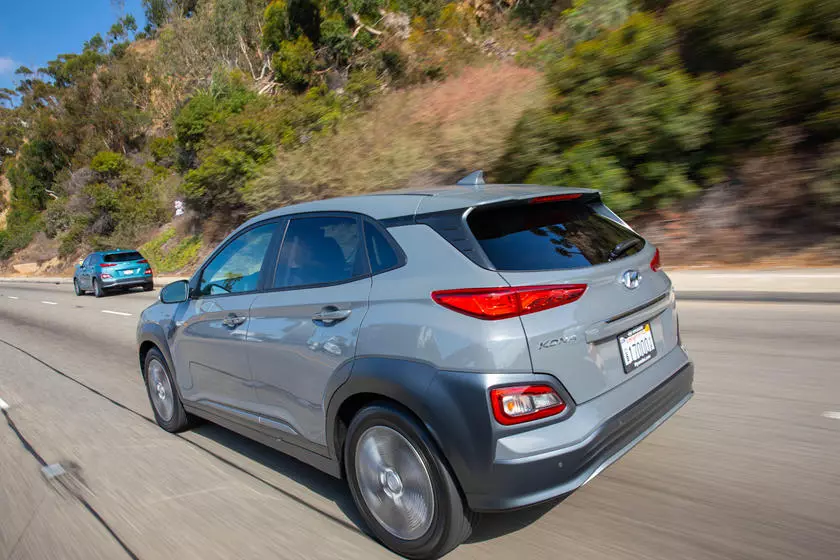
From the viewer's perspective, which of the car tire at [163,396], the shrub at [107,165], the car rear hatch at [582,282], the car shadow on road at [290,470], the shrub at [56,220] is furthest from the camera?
the shrub at [56,220]

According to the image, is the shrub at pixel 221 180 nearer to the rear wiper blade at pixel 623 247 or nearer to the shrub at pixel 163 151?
the shrub at pixel 163 151

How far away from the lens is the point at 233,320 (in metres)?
3.96

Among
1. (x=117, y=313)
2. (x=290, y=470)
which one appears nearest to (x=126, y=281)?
(x=117, y=313)

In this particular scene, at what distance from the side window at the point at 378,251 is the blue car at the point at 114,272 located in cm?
2018

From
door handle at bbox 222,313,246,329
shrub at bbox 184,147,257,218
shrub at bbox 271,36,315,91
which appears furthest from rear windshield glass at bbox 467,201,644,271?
shrub at bbox 271,36,315,91

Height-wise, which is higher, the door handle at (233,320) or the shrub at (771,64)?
the shrub at (771,64)

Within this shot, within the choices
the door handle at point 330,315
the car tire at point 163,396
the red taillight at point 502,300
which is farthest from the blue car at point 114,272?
the red taillight at point 502,300

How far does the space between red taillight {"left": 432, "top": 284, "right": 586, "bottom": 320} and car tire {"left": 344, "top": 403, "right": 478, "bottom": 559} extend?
0.56 meters

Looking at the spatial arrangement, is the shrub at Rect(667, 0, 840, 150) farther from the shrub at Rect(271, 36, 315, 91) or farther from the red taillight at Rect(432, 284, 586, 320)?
the shrub at Rect(271, 36, 315, 91)

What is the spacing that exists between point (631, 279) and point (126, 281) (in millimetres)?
21030

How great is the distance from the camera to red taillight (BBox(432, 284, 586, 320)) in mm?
2602

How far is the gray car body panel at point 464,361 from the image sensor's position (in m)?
2.56

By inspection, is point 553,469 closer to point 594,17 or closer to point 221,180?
point 594,17

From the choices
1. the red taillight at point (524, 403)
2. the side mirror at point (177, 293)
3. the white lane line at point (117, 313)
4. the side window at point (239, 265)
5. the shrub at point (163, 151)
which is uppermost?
the shrub at point (163, 151)
